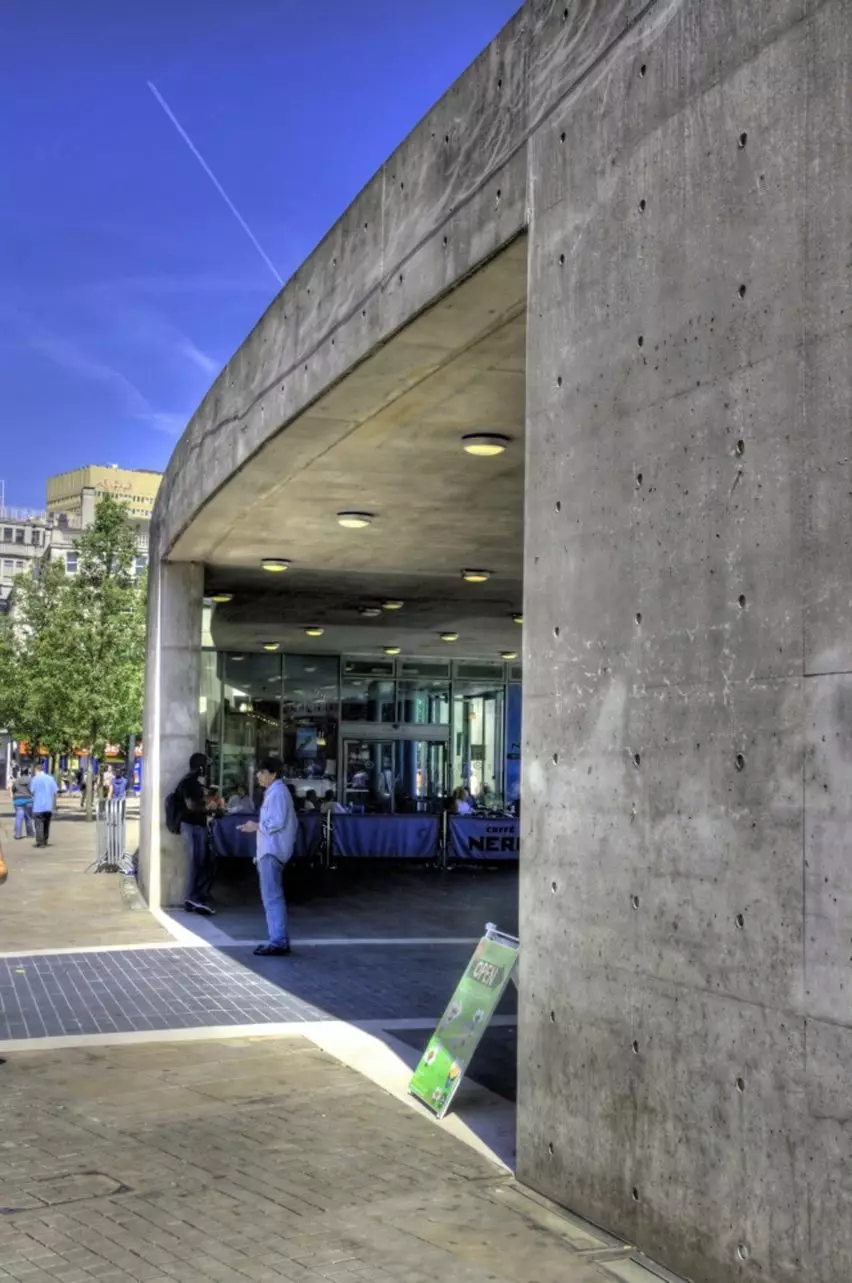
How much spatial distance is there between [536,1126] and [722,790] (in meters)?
1.98

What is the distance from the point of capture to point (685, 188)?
15.8ft

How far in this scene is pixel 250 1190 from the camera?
18.2 feet

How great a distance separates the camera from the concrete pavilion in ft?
13.3

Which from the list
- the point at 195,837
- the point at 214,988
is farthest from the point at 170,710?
the point at 214,988

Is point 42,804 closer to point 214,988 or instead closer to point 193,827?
point 193,827

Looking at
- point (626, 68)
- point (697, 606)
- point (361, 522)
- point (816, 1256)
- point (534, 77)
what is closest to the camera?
point (816, 1256)

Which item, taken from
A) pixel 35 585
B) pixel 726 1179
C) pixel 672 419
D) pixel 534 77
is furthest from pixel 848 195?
pixel 35 585

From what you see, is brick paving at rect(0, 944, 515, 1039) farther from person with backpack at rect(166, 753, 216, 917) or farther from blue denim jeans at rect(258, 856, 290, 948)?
person with backpack at rect(166, 753, 216, 917)

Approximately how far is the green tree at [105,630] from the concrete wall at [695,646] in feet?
96.8

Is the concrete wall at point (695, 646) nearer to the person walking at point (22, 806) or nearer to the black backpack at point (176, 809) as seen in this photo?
the black backpack at point (176, 809)

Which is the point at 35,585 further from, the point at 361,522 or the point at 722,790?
the point at 722,790

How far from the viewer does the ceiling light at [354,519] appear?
12844 millimetres

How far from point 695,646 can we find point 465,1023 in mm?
3100

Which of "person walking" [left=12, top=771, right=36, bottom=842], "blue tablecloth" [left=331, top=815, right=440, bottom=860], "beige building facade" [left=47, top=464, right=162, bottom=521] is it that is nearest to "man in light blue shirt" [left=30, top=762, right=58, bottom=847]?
"person walking" [left=12, top=771, right=36, bottom=842]
